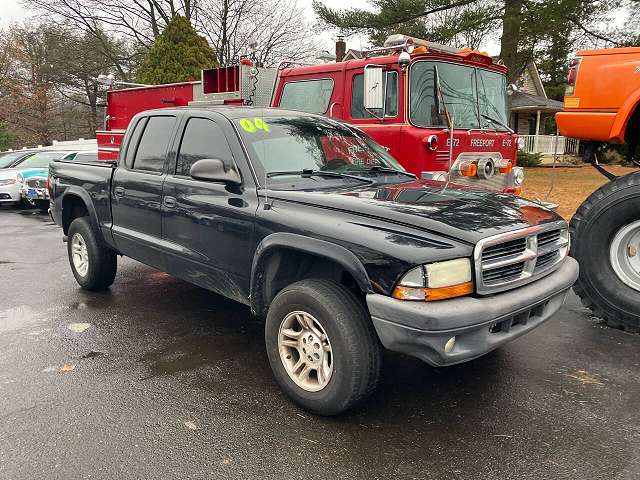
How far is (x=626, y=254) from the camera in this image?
4578 mm

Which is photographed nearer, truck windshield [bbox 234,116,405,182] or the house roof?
truck windshield [bbox 234,116,405,182]

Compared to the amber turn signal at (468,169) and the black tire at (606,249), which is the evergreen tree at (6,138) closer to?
the amber turn signal at (468,169)

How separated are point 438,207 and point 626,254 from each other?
2.38 m

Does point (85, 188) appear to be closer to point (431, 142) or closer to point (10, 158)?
point (431, 142)

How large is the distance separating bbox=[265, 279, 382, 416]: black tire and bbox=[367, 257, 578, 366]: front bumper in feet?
0.58

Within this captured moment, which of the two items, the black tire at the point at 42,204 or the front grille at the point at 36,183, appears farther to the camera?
the black tire at the point at 42,204

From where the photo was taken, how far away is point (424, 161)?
6484mm

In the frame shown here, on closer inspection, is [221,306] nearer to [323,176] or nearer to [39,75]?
[323,176]

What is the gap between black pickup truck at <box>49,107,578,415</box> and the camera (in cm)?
279

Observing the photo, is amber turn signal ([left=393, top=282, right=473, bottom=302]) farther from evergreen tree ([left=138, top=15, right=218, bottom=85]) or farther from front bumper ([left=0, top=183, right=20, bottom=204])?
evergreen tree ([left=138, top=15, right=218, bottom=85])

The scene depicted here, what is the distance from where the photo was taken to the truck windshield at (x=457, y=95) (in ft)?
21.4

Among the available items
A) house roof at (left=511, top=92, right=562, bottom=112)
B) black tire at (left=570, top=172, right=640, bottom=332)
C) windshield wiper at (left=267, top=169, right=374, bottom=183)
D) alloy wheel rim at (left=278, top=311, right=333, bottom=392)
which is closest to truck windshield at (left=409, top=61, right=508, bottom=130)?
black tire at (left=570, top=172, right=640, bottom=332)

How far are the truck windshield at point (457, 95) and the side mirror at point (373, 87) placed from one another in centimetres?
47

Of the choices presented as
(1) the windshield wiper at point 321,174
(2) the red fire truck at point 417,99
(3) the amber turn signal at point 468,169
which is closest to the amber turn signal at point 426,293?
(1) the windshield wiper at point 321,174
